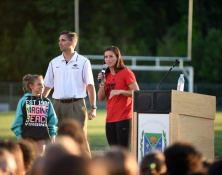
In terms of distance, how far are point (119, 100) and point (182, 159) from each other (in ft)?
12.4

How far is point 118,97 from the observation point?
6.22 m

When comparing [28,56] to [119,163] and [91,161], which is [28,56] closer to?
[119,163]

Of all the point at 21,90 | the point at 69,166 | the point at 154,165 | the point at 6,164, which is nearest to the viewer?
the point at 69,166

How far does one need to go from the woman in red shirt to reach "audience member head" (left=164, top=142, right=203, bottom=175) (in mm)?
3574

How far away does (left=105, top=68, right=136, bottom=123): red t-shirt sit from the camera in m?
6.17

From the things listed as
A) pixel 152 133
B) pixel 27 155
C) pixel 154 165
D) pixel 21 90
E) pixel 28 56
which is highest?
pixel 28 56

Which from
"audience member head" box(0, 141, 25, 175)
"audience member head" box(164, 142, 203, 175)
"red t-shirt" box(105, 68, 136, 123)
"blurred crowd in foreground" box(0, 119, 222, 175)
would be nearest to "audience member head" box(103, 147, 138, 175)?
"blurred crowd in foreground" box(0, 119, 222, 175)

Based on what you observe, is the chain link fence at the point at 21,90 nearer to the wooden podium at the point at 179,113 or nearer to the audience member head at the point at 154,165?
the wooden podium at the point at 179,113

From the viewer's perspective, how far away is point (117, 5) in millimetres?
42312

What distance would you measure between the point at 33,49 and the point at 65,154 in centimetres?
3899

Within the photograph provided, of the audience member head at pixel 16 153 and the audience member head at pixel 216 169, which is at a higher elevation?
the audience member head at pixel 216 169

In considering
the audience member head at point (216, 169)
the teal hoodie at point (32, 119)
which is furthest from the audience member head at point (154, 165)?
the teal hoodie at point (32, 119)

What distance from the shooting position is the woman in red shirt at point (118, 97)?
20.1 feet

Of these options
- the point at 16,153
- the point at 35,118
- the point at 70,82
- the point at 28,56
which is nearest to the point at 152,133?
the point at 35,118
